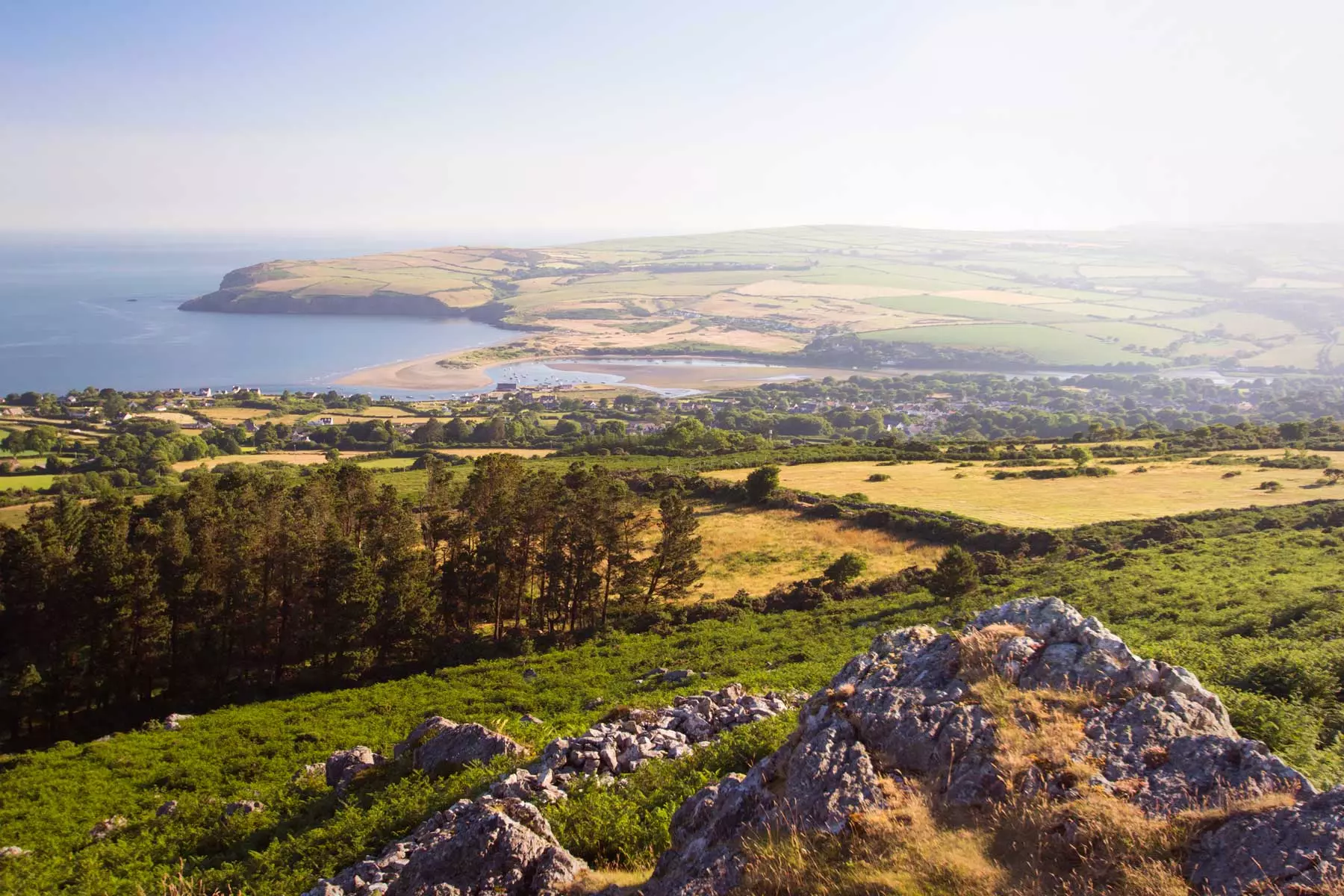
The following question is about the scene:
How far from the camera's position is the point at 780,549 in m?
41.9

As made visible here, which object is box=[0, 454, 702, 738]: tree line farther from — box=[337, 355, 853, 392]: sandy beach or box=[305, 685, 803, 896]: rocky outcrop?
box=[337, 355, 853, 392]: sandy beach

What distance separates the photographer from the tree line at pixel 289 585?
24.5 meters

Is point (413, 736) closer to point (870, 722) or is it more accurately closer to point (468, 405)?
point (870, 722)

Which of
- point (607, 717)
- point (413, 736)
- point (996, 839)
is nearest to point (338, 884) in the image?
point (413, 736)

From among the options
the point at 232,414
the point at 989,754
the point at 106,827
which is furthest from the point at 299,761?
the point at 232,414

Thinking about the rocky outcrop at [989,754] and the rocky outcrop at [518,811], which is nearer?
the rocky outcrop at [989,754]

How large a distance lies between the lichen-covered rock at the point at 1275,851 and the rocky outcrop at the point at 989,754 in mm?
18

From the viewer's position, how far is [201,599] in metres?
26.9

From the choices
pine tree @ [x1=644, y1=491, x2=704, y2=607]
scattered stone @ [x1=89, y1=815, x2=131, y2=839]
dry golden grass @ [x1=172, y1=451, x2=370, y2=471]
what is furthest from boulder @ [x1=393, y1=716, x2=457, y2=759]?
dry golden grass @ [x1=172, y1=451, x2=370, y2=471]

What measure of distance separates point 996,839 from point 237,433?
101 meters

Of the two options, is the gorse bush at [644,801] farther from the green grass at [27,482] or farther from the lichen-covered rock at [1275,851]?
the green grass at [27,482]

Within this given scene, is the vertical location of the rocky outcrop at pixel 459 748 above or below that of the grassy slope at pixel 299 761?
above

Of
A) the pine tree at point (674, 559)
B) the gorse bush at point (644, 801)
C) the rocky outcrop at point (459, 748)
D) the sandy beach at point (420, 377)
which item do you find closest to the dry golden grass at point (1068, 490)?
the pine tree at point (674, 559)

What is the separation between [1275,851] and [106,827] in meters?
19.9
